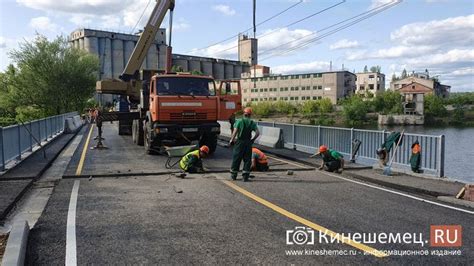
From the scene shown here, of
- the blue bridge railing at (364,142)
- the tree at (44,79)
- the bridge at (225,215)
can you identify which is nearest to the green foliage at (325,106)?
the tree at (44,79)

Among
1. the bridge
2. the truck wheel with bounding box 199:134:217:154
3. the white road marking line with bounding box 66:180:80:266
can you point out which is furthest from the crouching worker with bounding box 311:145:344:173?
the white road marking line with bounding box 66:180:80:266

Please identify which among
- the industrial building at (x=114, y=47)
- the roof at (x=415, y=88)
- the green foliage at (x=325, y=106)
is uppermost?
the industrial building at (x=114, y=47)

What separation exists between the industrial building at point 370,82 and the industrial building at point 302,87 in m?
17.6

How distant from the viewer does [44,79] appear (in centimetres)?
5409

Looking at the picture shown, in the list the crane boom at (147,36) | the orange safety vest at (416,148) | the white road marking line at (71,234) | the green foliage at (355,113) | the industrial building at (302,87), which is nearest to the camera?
the white road marking line at (71,234)

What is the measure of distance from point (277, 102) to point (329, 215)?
126 metres

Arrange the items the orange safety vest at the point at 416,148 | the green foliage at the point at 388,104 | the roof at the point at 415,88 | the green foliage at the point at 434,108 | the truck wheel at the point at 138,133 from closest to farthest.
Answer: the orange safety vest at the point at 416,148
the truck wheel at the point at 138,133
the green foliage at the point at 434,108
the green foliage at the point at 388,104
the roof at the point at 415,88

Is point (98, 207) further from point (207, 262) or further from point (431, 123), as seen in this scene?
point (431, 123)

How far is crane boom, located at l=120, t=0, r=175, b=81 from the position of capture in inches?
845

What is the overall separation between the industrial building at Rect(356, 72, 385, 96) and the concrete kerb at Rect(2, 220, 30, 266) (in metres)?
159

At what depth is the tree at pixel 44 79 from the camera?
174 feet

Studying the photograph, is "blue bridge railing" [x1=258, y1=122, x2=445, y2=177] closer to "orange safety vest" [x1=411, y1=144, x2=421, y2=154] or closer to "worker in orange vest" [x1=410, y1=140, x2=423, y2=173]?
"worker in orange vest" [x1=410, y1=140, x2=423, y2=173]

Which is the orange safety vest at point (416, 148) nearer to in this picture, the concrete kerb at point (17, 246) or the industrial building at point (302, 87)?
the concrete kerb at point (17, 246)

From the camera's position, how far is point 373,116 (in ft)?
366
